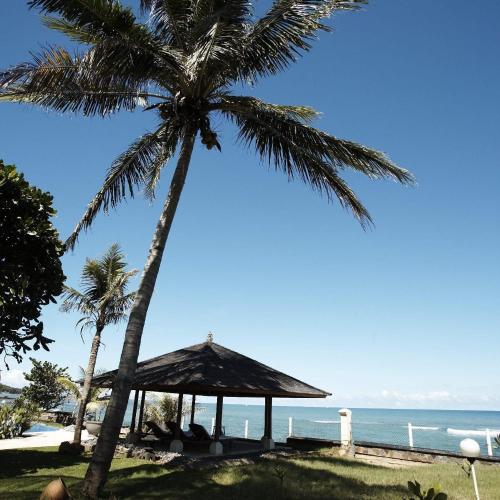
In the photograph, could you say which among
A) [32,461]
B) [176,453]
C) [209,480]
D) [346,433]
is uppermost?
[346,433]

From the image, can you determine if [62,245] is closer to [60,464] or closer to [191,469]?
[60,464]

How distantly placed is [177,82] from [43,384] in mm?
30630

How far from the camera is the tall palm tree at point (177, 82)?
860 cm

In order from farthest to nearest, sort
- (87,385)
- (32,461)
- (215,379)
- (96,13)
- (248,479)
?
(87,385) < (215,379) < (32,461) < (248,479) < (96,13)

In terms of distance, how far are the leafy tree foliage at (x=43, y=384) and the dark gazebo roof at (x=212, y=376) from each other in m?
18.3

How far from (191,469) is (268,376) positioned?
5297mm

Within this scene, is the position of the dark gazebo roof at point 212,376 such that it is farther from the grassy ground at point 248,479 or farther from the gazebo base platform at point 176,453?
the grassy ground at point 248,479

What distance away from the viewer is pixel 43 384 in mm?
32438

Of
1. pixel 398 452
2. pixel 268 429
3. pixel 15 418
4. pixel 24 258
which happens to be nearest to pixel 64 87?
pixel 24 258

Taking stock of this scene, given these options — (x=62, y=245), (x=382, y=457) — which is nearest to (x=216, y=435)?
(x=382, y=457)

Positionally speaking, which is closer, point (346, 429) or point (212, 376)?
point (212, 376)

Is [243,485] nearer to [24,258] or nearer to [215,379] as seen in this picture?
[215,379]

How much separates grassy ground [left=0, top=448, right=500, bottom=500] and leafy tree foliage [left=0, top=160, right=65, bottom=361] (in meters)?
3.56

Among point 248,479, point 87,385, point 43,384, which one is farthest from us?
point 43,384
